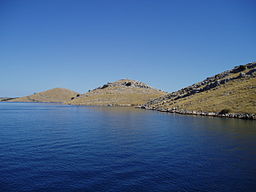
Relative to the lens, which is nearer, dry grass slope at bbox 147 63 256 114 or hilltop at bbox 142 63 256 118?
hilltop at bbox 142 63 256 118

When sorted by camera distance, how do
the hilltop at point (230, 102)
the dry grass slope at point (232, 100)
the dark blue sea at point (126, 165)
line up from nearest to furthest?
the dark blue sea at point (126, 165) < the hilltop at point (230, 102) < the dry grass slope at point (232, 100)

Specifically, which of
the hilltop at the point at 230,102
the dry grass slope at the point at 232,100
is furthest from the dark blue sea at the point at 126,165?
the dry grass slope at the point at 232,100

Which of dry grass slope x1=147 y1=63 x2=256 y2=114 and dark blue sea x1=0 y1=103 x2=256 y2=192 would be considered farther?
dry grass slope x1=147 y1=63 x2=256 y2=114

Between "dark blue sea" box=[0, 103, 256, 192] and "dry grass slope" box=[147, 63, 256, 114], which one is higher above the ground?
"dry grass slope" box=[147, 63, 256, 114]

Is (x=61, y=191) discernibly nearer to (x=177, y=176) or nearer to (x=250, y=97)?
(x=177, y=176)

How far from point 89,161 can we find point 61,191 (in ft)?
27.3

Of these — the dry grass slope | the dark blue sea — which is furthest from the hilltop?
the dark blue sea

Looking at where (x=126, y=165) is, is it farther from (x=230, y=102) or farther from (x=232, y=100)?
(x=232, y=100)

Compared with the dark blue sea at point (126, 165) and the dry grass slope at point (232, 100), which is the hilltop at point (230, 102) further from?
the dark blue sea at point (126, 165)

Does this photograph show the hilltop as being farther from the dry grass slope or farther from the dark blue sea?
the dark blue sea

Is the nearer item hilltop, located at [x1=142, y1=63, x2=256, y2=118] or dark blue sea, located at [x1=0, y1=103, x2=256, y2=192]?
dark blue sea, located at [x1=0, y1=103, x2=256, y2=192]

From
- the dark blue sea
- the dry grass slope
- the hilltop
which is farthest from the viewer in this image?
the dry grass slope

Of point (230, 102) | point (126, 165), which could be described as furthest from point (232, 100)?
point (126, 165)

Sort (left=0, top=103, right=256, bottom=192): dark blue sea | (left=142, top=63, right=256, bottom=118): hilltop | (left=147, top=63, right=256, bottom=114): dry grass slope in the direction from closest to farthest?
(left=0, top=103, right=256, bottom=192): dark blue sea < (left=142, top=63, right=256, bottom=118): hilltop < (left=147, top=63, right=256, bottom=114): dry grass slope
